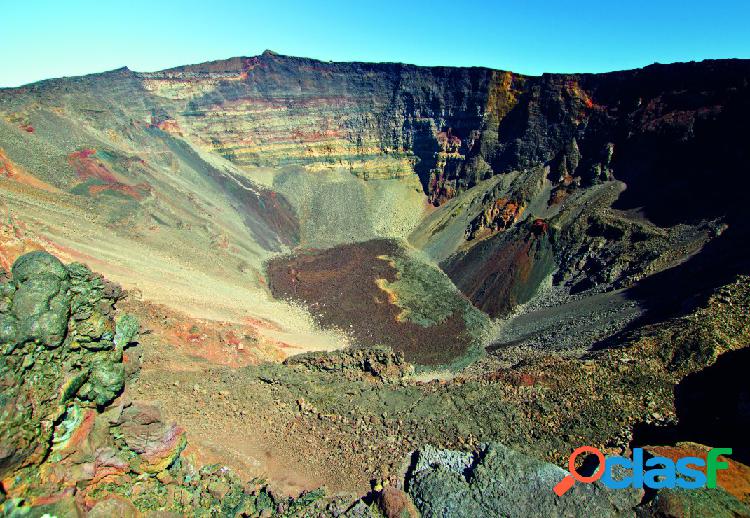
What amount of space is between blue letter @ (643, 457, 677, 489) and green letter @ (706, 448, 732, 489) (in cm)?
78

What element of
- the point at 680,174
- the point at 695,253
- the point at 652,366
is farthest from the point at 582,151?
the point at 652,366

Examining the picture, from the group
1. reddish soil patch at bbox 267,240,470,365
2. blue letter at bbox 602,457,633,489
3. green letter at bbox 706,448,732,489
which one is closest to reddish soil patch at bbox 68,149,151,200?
reddish soil patch at bbox 267,240,470,365

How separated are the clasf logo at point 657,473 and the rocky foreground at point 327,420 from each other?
27cm

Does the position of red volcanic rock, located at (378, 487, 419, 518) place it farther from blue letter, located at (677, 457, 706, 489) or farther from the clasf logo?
blue letter, located at (677, 457, 706, 489)

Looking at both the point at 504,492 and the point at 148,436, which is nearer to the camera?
the point at 148,436

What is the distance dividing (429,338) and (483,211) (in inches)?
809

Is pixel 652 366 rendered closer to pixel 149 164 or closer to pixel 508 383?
pixel 508 383

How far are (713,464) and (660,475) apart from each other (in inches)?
57.2

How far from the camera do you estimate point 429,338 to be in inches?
1187

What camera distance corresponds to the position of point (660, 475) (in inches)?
489

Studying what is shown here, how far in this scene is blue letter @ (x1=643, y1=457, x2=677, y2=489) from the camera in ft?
39.9

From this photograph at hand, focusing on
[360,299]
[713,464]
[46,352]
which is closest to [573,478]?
[713,464]

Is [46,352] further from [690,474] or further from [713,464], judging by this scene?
[713,464]

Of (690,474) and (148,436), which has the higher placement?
(148,436)
